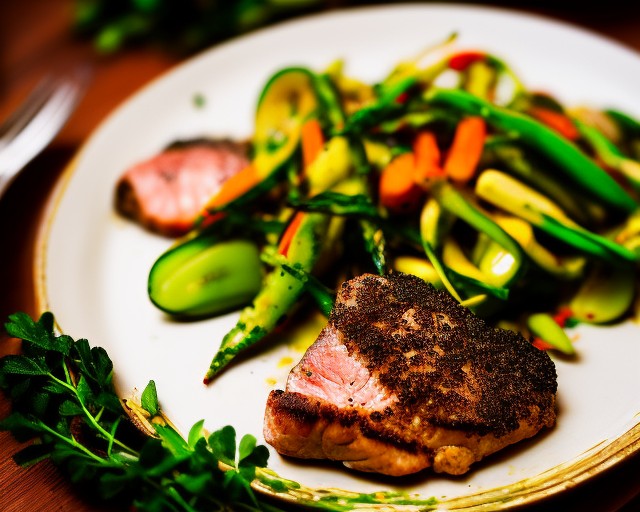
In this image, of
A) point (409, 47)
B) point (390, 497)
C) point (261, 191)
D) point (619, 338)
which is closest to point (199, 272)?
point (261, 191)

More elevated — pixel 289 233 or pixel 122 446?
pixel 289 233

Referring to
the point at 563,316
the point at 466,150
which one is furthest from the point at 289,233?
the point at 563,316

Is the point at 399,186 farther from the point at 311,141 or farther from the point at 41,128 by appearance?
the point at 41,128

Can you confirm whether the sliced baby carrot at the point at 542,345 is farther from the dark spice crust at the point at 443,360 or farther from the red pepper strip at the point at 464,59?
the red pepper strip at the point at 464,59

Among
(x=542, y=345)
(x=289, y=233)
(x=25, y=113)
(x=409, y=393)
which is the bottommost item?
(x=542, y=345)

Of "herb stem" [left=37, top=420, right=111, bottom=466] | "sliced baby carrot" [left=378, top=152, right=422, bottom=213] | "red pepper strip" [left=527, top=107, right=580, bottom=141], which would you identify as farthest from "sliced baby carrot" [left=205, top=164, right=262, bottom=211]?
"red pepper strip" [left=527, top=107, right=580, bottom=141]

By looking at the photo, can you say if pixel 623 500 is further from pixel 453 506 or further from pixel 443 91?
pixel 443 91

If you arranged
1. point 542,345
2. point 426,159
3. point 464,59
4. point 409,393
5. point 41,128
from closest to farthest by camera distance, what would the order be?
point 409,393
point 542,345
point 426,159
point 464,59
point 41,128
